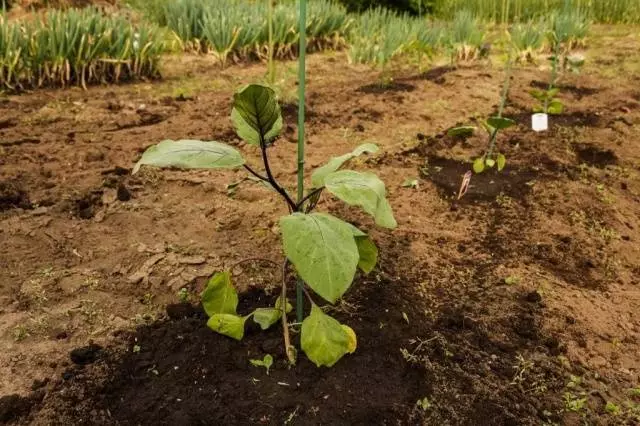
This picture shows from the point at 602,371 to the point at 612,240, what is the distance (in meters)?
0.72

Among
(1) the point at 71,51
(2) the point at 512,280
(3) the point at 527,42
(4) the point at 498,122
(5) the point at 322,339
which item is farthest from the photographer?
(3) the point at 527,42

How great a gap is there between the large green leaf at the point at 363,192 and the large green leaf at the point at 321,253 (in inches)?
2.3

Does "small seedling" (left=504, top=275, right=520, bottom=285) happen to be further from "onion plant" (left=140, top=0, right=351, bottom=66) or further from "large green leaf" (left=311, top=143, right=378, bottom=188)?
"onion plant" (left=140, top=0, right=351, bottom=66)

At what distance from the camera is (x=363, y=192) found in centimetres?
104

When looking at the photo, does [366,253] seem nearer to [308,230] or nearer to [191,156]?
[308,230]

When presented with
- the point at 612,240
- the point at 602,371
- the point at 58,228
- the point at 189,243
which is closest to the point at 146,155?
the point at 189,243

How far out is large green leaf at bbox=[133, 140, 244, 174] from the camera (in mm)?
1014

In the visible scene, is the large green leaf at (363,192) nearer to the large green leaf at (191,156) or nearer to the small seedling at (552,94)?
the large green leaf at (191,156)

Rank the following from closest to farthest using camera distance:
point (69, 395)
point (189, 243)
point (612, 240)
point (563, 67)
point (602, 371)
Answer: point (69, 395) < point (602, 371) < point (189, 243) < point (612, 240) < point (563, 67)

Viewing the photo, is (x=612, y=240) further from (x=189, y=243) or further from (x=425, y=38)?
Result: (x=425, y=38)

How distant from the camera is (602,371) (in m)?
1.36

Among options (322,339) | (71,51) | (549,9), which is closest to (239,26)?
(71,51)

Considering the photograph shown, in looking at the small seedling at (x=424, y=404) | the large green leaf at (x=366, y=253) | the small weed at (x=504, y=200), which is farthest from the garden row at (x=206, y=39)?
the small seedling at (x=424, y=404)

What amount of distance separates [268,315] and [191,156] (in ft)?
1.41
